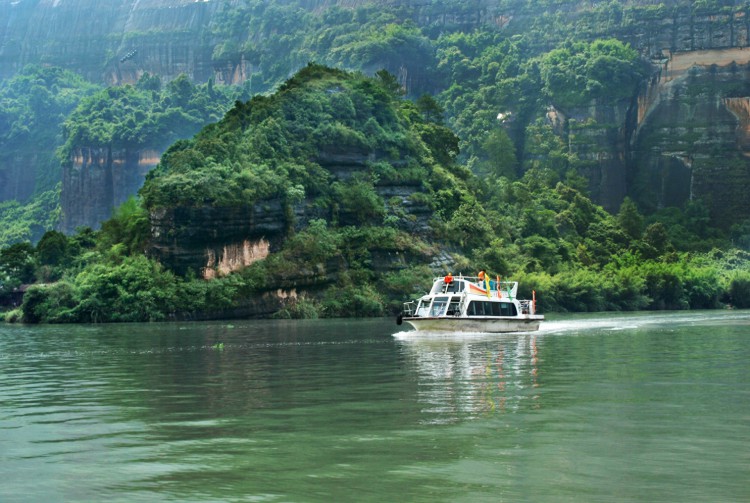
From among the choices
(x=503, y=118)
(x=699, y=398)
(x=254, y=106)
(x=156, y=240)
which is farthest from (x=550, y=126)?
(x=699, y=398)

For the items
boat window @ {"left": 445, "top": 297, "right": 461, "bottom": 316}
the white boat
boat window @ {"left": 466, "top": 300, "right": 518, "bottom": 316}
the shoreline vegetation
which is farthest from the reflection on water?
the shoreline vegetation

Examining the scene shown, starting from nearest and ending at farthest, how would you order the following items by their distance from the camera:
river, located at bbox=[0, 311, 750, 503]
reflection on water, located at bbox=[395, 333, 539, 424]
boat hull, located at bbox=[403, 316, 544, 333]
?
river, located at bbox=[0, 311, 750, 503] < reflection on water, located at bbox=[395, 333, 539, 424] < boat hull, located at bbox=[403, 316, 544, 333]

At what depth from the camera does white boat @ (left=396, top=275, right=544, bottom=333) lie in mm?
62719

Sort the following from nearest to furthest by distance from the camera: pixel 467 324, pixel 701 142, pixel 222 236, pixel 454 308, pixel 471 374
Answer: pixel 471 374, pixel 467 324, pixel 454 308, pixel 222 236, pixel 701 142

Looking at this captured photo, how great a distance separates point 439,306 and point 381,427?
4027 cm

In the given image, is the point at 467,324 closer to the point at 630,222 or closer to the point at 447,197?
the point at 447,197

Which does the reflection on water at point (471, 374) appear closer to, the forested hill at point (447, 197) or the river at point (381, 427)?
the river at point (381, 427)

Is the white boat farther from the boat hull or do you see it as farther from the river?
the river

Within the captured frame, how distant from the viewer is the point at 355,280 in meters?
109

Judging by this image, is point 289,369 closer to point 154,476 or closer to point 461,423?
point 461,423

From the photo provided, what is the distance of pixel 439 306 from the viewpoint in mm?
64750

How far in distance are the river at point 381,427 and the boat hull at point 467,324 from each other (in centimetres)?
1548

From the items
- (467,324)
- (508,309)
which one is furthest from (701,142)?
(467,324)

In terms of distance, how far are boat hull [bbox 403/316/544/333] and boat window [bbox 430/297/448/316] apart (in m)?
1.38
